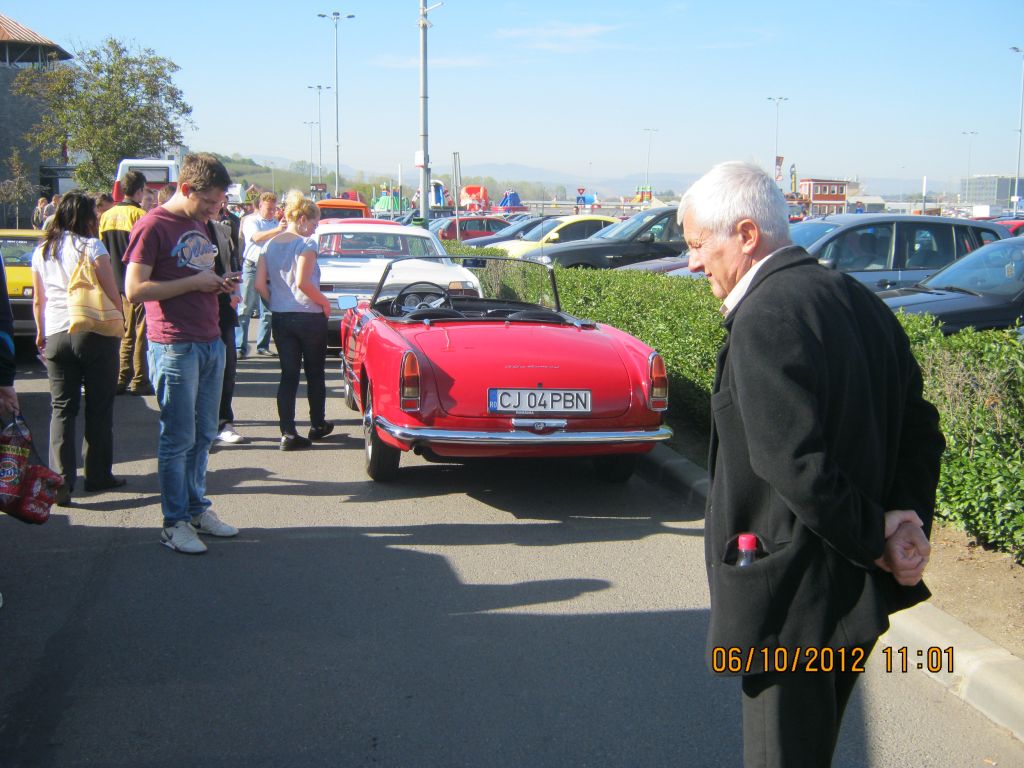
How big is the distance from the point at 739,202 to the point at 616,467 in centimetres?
441

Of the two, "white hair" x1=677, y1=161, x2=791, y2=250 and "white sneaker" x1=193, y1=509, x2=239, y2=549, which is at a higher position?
"white hair" x1=677, y1=161, x2=791, y2=250

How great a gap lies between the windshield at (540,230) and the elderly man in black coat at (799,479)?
20581 mm

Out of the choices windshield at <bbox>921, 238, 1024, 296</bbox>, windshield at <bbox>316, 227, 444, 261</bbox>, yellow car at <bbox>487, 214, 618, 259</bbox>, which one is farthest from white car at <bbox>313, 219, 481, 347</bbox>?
yellow car at <bbox>487, 214, 618, 259</bbox>

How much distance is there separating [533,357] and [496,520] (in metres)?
1.00

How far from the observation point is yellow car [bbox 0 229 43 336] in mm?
10719

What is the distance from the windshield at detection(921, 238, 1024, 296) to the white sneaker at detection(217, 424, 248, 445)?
643cm

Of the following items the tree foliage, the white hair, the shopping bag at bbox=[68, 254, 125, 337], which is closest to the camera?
the white hair

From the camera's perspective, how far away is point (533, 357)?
5.89 meters

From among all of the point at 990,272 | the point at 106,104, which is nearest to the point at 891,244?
the point at 990,272

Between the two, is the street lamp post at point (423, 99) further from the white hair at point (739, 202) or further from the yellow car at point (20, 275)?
the white hair at point (739, 202)

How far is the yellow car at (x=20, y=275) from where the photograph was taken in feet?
35.2

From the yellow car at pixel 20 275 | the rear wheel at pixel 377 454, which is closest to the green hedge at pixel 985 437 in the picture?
the rear wheel at pixel 377 454

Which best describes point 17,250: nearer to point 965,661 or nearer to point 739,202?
point 965,661

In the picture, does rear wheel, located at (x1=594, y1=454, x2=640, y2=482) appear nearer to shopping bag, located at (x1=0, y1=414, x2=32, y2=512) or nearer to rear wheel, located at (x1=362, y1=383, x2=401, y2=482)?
rear wheel, located at (x1=362, y1=383, x2=401, y2=482)
